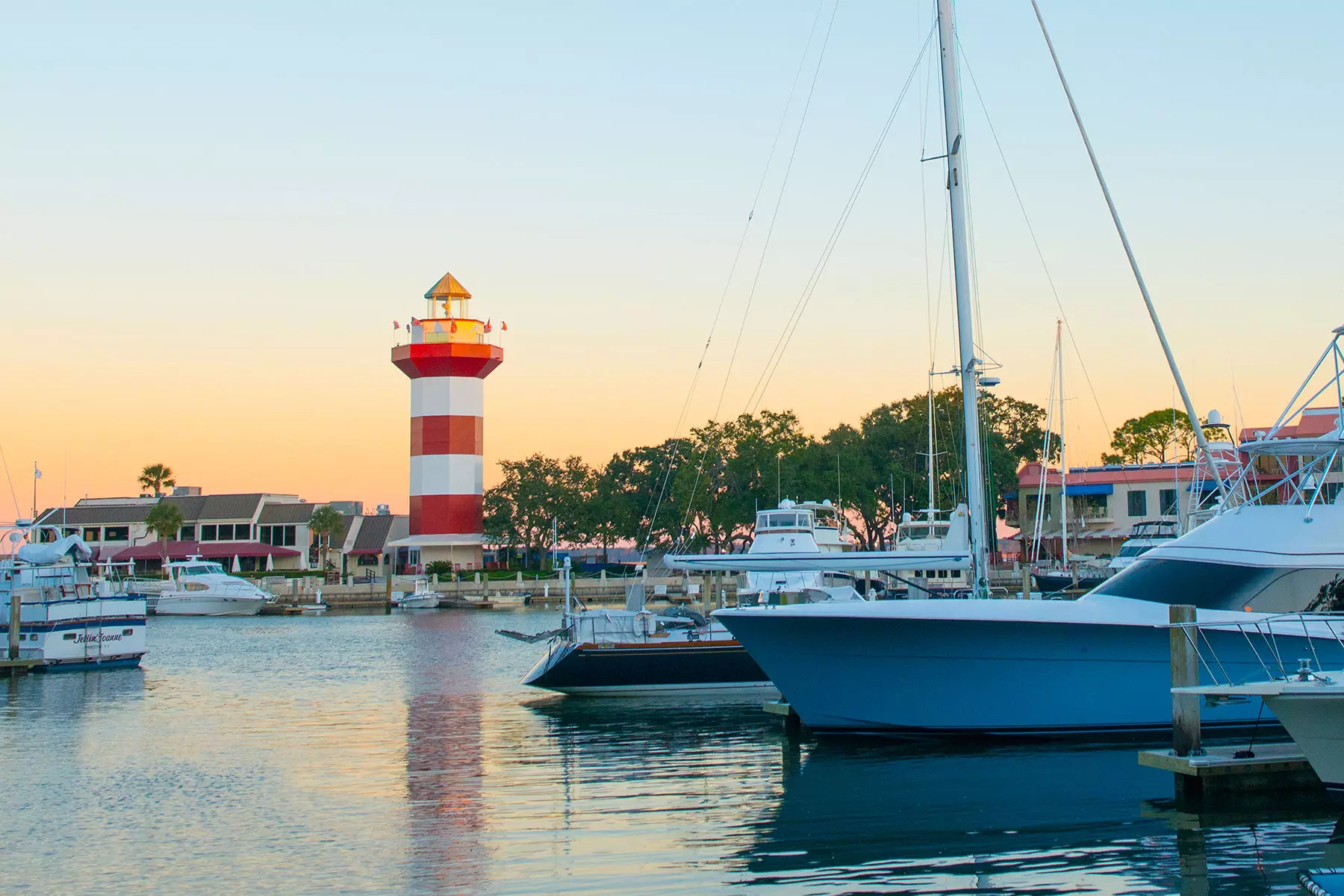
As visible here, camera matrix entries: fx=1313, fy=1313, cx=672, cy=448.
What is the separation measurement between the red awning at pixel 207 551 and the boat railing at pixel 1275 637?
276ft

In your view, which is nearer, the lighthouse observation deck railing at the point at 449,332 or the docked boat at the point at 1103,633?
the docked boat at the point at 1103,633

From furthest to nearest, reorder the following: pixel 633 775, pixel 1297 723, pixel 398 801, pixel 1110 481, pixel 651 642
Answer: pixel 1110 481 < pixel 651 642 < pixel 633 775 < pixel 398 801 < pixel 1297 723

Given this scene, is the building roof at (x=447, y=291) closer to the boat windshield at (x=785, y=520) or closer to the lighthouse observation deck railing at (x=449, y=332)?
the lighthouse observation deck railing at (x=449, y=332)

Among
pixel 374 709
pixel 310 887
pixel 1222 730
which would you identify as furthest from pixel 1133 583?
pixel 374 709

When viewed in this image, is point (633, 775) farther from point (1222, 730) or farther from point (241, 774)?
point (1222, 730)

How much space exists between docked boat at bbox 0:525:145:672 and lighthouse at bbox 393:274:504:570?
1616 inches

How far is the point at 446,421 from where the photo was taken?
76.7 metres

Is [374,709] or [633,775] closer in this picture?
[633,775]

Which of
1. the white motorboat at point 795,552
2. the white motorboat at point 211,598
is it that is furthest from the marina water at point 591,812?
the white motorboat at point 211,598

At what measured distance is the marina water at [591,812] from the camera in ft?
37.4

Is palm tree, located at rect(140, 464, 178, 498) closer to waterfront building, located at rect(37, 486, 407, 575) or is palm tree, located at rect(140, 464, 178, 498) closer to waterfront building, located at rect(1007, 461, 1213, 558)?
waterfront building, located at rect(37, 486, 407, 575)

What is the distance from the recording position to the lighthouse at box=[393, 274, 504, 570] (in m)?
76.7

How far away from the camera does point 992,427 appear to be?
86.2 meters

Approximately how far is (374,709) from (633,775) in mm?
10689
